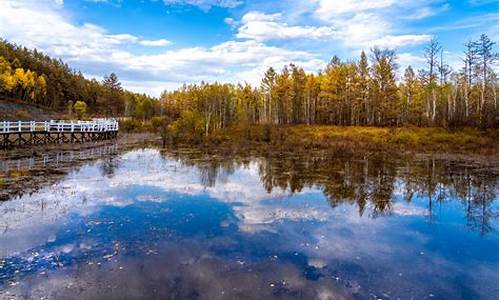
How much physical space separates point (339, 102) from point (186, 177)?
1626 inches

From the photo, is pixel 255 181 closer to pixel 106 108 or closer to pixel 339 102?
pixel 339 102

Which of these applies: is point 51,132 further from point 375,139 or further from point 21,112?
point 21,112

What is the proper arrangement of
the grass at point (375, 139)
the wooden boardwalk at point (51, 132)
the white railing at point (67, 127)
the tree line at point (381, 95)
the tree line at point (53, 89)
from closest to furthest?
the wooden boardwalk at point (51, 132) → the grass at point (375, 139) → the white railing at point (67, 127) → the tree line at point (381, 95) → the tree line at point (53, 89)

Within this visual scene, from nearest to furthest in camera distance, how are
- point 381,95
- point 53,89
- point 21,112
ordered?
point 381,95
point 21,112
point 53,89

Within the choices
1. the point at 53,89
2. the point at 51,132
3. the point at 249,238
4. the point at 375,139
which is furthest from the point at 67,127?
the point at 53,89

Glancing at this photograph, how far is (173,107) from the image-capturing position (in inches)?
4513

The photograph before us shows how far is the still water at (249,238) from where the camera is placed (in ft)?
25.2

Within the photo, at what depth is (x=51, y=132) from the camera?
37000mm

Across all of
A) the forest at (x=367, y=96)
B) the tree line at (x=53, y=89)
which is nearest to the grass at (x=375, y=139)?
the forest at (x=367, y=96)

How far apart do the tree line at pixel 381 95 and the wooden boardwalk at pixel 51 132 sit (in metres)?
10.4

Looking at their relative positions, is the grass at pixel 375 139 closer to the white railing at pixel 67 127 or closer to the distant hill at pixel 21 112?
the white railing at pixel 67 127

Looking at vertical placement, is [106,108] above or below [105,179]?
above

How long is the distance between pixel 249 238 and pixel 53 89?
11128cm

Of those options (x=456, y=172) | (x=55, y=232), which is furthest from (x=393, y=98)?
(x=55, y=232)
